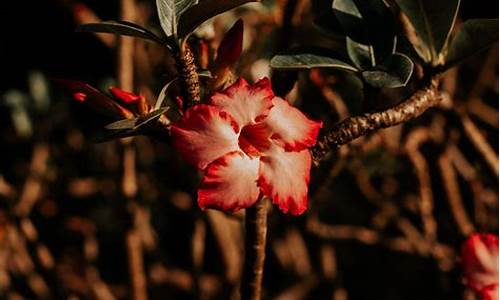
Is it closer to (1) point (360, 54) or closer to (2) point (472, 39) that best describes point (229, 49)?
(1) point (360, 54)

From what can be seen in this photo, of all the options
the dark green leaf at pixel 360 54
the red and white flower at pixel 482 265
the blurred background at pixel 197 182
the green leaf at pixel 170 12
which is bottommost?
the blurred background at pixel 197 182

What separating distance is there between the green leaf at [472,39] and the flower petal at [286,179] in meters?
0.22

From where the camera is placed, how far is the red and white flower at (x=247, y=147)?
0.64 metres

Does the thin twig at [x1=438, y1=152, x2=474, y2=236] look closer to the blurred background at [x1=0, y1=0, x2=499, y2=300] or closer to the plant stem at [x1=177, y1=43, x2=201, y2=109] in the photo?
the blurred background at [x1=0, y1=0, x2=499, y2=300]

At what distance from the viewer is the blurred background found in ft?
4.48

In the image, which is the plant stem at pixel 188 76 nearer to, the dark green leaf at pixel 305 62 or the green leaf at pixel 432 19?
the dark green leaf at pixel 305 62

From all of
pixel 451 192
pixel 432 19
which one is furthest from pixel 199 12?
pixel 451 192

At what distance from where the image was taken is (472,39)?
0.76 m

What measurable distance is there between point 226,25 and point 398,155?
48 centimetres

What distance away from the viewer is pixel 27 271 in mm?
1704

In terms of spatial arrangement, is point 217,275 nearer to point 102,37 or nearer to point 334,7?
point 102,37

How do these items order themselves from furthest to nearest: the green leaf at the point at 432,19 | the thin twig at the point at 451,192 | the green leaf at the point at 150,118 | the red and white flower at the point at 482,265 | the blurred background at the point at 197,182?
the thin twig at the point at 451,192 → the blurred background at the point at 197,182 → the red and white flower at the point at 482,265 → the green leaf at the point at 432,19 → the green leaf at the point at 150,118

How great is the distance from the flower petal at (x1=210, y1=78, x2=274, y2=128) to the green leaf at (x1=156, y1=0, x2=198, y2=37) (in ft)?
0.24

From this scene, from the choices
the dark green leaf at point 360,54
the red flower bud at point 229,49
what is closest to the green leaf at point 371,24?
the dark green leaf at point 360,54
